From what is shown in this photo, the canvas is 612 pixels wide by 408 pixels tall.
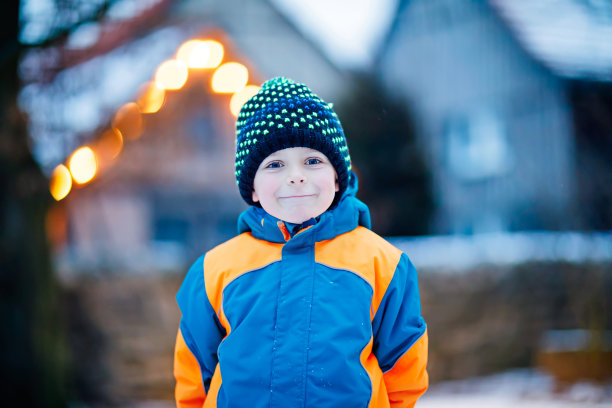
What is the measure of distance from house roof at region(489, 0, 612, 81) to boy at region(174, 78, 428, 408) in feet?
12.7

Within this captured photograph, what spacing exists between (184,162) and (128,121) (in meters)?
4.88

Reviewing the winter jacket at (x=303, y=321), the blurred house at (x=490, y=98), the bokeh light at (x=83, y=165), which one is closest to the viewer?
the winter jacket at (x=303, y=321)

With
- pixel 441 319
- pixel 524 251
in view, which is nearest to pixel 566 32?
pixel 524 251

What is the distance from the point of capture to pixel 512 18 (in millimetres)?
Answer: 7859

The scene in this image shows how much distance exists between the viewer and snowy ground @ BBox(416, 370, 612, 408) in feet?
13.4

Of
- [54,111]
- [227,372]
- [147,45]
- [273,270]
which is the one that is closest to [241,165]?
[273,270]

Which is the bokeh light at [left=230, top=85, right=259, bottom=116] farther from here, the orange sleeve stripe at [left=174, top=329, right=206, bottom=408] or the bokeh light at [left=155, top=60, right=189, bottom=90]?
the orange sleeve stripe at [left=174, top=329, right=206, bottom=408]

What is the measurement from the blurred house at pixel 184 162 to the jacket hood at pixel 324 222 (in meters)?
3.17

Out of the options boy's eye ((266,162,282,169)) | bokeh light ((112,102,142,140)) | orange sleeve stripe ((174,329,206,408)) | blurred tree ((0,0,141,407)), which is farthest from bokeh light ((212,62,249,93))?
orange sleeve stripe ((174,329,206,408))

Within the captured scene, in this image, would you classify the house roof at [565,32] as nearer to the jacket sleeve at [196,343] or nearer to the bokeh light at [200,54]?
the bokeh light at [200,54]

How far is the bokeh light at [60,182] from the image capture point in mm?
3893

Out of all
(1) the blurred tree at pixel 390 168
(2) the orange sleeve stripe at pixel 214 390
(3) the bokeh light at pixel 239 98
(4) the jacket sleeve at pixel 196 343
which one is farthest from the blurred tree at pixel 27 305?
(1) the blurred tree at pixel 390 168

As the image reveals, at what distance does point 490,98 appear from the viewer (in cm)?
834

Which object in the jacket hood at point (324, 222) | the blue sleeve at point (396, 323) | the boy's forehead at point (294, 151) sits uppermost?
the boy's forehead at point (294, 151)
